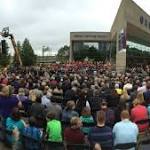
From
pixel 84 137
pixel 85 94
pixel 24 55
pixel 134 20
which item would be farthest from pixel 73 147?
pixel 24 55

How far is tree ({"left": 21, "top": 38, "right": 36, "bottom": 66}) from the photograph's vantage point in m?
120

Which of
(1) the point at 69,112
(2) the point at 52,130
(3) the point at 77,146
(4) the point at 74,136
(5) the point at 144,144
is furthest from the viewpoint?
(1) the point at 69,112

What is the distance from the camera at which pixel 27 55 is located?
407ft

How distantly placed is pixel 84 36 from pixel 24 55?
25.3m

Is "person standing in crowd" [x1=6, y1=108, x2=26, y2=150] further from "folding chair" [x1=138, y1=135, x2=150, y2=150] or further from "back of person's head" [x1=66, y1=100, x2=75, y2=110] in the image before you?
"folding chair" [x1=138, y1=135, x2=150, y2=150]

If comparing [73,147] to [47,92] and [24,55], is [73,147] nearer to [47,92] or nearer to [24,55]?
[47,92]

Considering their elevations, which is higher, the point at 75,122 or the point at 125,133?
the point at 75,122

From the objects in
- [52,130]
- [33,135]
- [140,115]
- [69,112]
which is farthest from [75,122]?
[140,115]

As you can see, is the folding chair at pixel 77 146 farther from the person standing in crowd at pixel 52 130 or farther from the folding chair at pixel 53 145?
the person standing in crowd at pixel 52 130

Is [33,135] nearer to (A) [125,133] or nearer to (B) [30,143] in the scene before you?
(B) [30,143]

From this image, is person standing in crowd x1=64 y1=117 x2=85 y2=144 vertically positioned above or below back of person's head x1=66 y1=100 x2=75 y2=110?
below

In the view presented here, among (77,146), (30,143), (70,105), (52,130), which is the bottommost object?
(30,143)

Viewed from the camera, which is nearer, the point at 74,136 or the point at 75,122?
the point at 75,122

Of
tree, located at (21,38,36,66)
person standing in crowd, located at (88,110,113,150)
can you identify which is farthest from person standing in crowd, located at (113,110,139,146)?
tree, located at (21,38,36,66)
